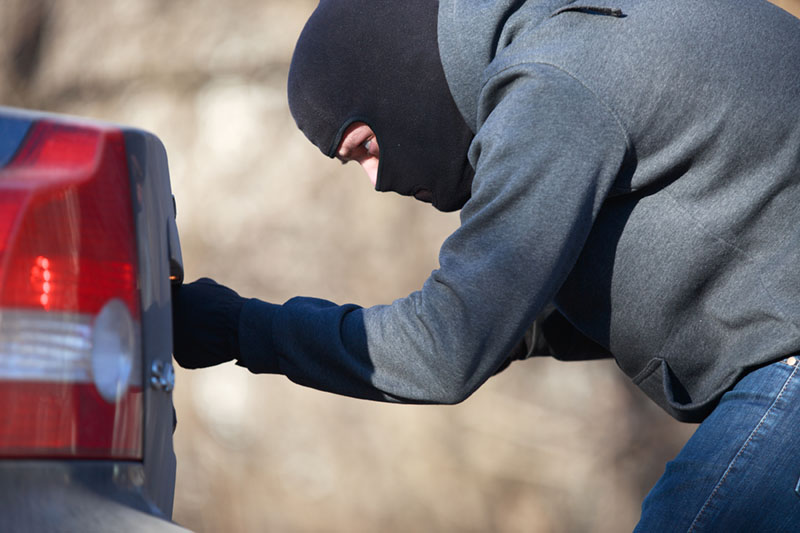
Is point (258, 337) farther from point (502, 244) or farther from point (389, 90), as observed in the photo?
point (389, 90)

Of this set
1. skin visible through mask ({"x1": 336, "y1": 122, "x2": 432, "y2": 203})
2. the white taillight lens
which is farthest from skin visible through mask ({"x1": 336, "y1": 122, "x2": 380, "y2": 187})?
the white taillight lens

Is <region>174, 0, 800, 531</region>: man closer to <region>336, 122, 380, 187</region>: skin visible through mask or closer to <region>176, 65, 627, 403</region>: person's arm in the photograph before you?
<region>176, 65, 627, 403</region>: person's arm

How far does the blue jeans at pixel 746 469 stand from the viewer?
1.30 m

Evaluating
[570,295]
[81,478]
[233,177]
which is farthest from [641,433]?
[81,478]

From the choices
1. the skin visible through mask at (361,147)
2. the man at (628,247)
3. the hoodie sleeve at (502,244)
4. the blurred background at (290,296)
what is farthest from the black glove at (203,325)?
the blurred background at (290,296)

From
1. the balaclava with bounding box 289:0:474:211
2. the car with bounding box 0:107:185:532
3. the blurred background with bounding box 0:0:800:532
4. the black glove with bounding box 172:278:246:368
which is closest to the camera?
the car with bounding box 0:107:185:532

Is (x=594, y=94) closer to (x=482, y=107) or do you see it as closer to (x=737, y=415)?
(x=482, y=107)

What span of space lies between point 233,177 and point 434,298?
282 centimetres

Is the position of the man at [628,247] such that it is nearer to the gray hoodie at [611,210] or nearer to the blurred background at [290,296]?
the gray hoodie at [611,210]

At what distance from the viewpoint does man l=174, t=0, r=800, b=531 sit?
127 centimetres

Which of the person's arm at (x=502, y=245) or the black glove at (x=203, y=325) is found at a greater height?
the person's arm at (x=502, y=245)

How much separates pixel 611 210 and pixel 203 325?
26.3 inches

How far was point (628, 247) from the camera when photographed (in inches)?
54.7

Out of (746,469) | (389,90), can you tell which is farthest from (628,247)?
(389,90)
